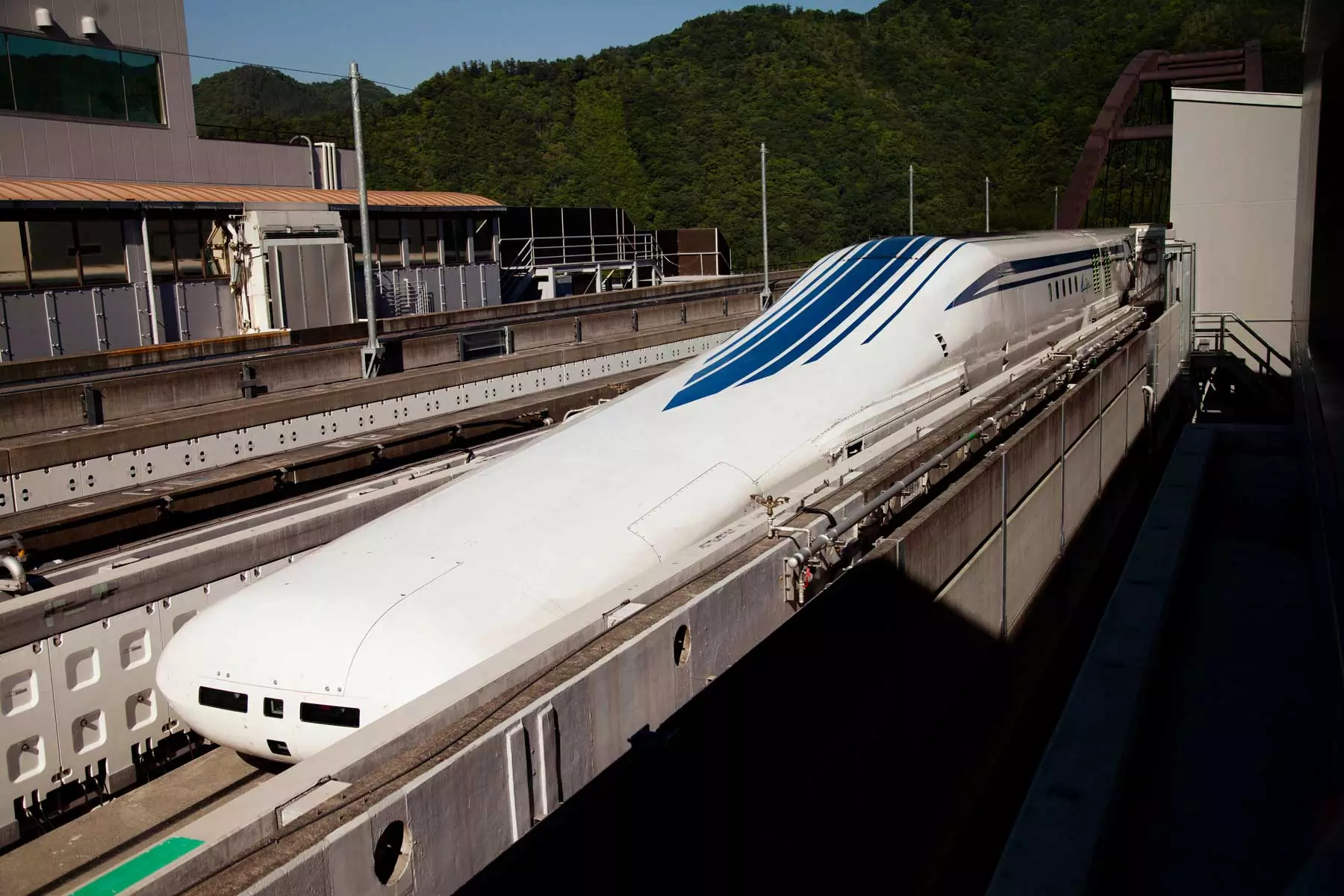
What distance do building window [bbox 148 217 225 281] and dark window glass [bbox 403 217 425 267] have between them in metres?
7.36

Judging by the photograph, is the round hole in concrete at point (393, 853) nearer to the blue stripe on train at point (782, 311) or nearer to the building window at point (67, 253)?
the blue stripe on train at point (782, 311)

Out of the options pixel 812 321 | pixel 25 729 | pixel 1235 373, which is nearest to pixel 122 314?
pixel 812 321

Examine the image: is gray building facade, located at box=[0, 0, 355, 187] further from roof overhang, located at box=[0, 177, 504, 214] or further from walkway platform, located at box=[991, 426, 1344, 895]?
walkway platform, located at box=[991, 426, 1344, 895]

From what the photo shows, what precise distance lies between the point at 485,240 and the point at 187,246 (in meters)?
13.5

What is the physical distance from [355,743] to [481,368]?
14.4m

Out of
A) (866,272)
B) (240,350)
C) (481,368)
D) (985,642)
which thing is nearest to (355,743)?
(985,642)

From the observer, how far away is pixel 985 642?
15125 mm

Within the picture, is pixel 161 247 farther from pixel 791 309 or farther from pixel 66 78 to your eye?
pixel 791 309

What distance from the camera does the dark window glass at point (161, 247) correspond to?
25.2 m

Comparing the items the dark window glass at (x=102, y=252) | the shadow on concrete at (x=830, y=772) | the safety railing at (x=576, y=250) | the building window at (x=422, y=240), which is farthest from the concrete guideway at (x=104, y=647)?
the safety railing at (x=576, y=250)

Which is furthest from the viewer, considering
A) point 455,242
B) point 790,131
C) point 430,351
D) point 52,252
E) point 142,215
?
point 790,131

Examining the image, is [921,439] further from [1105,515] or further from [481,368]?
[1105,515]

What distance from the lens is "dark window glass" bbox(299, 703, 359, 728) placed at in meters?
7.83

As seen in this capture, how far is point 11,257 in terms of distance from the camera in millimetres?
22203
